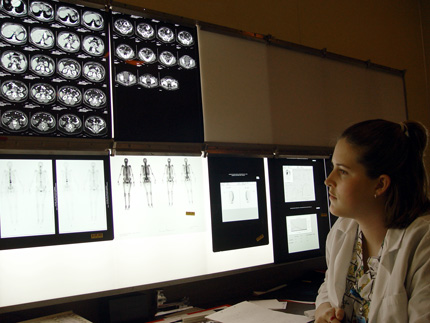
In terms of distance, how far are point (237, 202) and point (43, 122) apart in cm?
110

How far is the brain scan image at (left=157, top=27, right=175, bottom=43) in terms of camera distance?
6.70 feet

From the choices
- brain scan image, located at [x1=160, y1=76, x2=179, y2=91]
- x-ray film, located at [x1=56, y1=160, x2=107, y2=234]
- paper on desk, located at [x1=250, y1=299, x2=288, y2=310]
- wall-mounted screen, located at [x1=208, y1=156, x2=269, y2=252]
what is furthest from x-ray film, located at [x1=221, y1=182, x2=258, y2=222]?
x-ray film, located at [x1=56, y1=160, x2=107, y2=234]

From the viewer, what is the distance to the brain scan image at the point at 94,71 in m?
1.79

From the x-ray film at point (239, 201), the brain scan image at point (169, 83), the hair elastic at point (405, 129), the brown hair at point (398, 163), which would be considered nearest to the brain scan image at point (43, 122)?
the brain scan image at point (169, 83)

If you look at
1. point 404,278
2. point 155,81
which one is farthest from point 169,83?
point 404,278

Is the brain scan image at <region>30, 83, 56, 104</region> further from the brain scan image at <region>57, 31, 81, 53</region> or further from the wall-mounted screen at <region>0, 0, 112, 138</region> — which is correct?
the brain scan image at <region>57, 31, 81, 53</region>

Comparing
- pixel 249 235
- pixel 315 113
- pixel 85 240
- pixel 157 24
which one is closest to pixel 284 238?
pixel 249 235

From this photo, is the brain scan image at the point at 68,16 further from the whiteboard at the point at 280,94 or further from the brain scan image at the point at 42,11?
the whiteboard at the point at 280,94

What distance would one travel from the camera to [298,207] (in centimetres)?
252

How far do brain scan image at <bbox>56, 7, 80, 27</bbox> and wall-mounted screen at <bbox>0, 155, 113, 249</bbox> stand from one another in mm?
599

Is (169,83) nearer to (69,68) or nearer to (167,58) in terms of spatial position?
(167,58)

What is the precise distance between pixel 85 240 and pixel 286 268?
4.50ft

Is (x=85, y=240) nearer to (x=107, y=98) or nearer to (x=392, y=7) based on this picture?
(x=107, y=98)

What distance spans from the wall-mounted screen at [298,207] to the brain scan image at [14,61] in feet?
4.68
